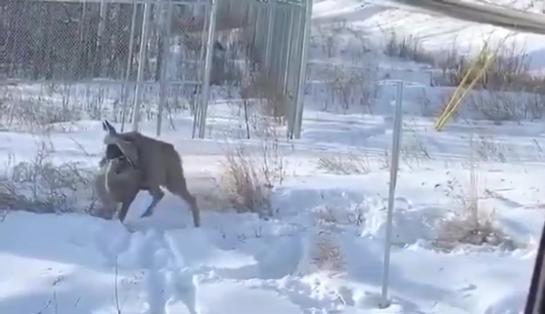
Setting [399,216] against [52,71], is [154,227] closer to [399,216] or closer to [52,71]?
[399,216]

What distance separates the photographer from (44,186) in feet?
30.0

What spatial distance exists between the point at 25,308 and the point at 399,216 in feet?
10.0

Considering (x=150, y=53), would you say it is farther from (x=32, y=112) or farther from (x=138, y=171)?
(x=138, y=171)

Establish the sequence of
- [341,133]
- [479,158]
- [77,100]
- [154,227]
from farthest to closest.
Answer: [77,100] → [341,133] → [479,158] → [154,227]

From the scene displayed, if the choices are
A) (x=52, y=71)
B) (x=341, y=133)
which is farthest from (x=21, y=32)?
(x=341, y=133)

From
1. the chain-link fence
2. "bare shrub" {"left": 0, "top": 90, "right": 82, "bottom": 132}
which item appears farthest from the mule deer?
"bare shrub" {"left": 0, "top": 90, "right": 82, "bottom": 132}

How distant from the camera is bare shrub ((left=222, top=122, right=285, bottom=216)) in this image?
887 cm

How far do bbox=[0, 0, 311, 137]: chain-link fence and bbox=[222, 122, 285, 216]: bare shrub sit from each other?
2896 millimetres

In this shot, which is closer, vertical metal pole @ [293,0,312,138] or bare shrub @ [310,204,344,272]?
bare shrub @ [310,204,344,272]

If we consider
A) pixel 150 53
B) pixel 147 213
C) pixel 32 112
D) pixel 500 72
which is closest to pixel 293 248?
pixel 147 213

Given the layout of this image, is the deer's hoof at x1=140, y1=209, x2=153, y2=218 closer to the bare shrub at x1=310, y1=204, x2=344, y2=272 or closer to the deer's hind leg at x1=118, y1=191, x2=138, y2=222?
the deer's hind leg at x1=118, y1=191, x2=138, y2=222

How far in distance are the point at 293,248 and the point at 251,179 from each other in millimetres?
1629

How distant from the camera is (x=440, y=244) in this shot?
7781 mm

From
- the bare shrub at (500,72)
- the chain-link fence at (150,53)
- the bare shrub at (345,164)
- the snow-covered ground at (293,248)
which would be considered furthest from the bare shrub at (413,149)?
the bare shrub at (500,72)
